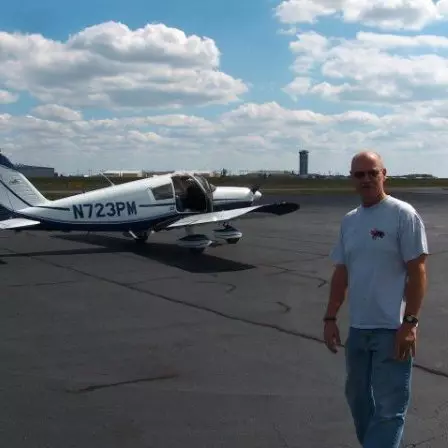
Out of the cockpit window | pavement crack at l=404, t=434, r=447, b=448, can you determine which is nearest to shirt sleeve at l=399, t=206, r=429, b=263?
pavement crack at l=404, t=434, r=447, b=448

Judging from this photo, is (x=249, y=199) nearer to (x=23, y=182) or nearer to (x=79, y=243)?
(x=79, y=243)

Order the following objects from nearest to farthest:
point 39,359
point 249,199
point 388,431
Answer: point 388,431 → point 39,359 → point 249,199

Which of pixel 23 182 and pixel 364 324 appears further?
pixel 23 182

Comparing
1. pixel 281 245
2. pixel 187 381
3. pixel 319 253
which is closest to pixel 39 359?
pixel 187 381

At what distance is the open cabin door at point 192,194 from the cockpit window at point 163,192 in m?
0.15

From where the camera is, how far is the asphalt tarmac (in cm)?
470

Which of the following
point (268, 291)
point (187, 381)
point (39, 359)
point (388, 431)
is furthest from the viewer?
point (268, 291)

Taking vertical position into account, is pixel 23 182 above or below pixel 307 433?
above

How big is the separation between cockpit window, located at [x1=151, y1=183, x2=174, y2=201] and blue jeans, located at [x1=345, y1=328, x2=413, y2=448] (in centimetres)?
1293

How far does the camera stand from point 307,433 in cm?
464

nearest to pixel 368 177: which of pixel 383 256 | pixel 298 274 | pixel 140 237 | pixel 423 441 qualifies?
pixel 383 256

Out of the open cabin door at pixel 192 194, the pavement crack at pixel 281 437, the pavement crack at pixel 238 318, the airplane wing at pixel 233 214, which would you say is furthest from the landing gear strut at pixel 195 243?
the pavement crack at pixel 281 437

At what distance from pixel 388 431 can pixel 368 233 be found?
117 cm

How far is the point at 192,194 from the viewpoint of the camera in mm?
16891
